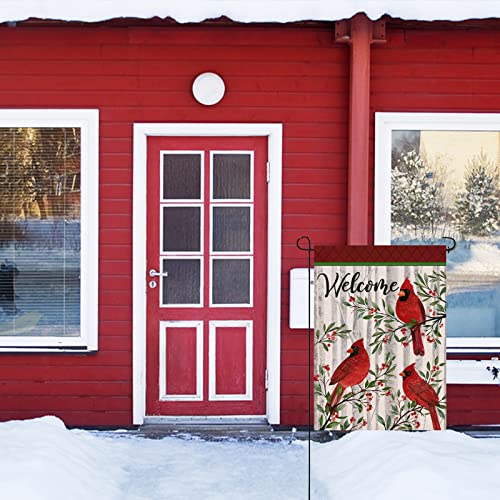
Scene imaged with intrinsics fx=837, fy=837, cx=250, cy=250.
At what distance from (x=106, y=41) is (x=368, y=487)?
11.3ft

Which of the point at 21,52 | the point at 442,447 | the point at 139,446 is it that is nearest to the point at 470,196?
the point at 442,447

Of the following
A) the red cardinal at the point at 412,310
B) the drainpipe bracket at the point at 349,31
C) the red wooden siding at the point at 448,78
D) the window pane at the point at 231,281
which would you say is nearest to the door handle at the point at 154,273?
the window pane at the point at 231,281

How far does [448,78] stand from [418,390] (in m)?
2.80

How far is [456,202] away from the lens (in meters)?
5.91

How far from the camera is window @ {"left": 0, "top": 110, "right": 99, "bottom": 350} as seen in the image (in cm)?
579


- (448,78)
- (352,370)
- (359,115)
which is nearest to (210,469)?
(352,370)

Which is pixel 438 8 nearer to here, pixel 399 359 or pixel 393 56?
pixel 393 56

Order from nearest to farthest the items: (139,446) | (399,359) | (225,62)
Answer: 1. (399,359)
2. (139,446)
3. (225,62)

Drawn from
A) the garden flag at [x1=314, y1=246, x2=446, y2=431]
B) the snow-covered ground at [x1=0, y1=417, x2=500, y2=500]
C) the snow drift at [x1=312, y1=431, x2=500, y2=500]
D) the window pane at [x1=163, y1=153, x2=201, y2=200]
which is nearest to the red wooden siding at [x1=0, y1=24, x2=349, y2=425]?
the window pane at [x1=163, y1=153, x2=201, y2=200]

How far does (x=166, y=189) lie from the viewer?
589 cm

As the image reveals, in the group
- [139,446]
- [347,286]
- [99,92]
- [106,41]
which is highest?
[106,41]

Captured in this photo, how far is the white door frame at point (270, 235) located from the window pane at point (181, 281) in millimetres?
182

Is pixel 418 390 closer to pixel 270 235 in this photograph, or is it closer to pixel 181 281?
pixel 270 235

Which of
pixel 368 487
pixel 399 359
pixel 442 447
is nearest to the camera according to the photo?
pixel 399 359
